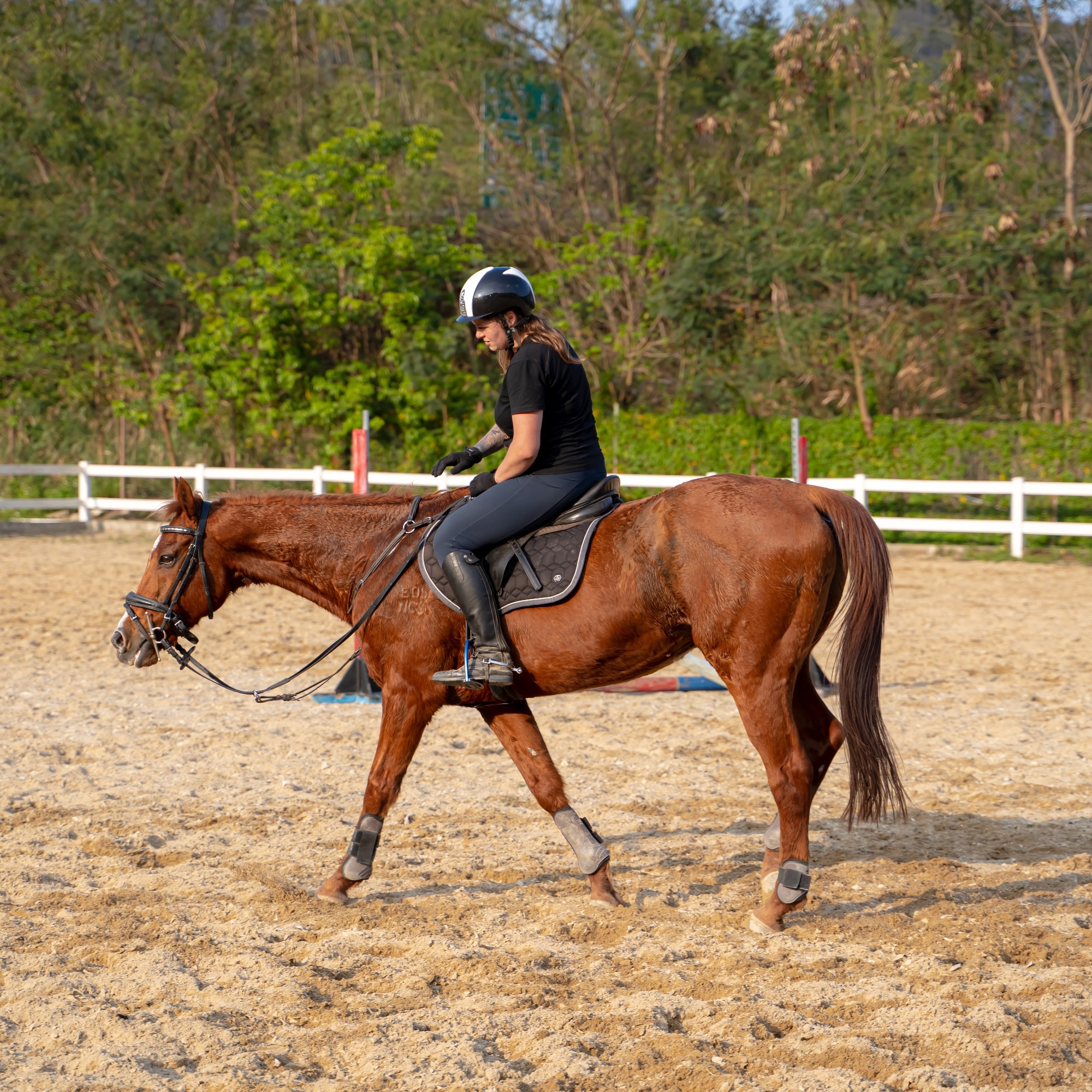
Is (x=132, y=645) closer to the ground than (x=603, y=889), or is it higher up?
higher up

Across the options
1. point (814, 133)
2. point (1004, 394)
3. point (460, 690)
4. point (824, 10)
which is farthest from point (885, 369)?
point (460, 690)

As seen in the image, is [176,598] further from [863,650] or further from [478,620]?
[863,650]

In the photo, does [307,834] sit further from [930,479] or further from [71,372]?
[71,372]

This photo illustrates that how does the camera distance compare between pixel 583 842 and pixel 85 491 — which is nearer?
pixel 583 842

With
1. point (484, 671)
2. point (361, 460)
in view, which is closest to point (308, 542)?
point (484, 671)

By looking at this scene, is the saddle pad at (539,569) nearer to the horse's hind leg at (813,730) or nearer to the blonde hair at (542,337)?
the blonde hair at (542,337)

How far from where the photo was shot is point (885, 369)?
21.2m

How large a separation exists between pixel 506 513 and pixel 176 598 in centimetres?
151

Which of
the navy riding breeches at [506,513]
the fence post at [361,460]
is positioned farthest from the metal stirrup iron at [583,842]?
the fence post at [361,460]

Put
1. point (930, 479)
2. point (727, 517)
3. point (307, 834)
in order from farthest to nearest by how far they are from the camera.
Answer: point (930, 479) < point (307, 834) < point (727, 517)

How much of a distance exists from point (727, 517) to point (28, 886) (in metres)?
3.14

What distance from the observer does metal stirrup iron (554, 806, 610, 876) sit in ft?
15.4

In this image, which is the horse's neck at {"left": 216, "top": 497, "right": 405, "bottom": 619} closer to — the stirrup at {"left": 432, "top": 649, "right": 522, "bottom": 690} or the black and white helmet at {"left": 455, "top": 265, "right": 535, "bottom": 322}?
the stirrup at {"left": 432, "top": 649, "right": 522, "bottom": 690}

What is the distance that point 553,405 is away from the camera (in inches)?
188
